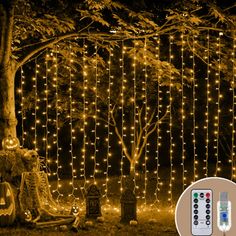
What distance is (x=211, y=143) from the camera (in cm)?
1838

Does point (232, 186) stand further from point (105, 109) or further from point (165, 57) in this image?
point (105, 109)

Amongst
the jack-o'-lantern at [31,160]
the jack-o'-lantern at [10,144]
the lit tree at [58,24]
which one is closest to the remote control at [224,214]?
the jack-o'-lantern at [31,160]

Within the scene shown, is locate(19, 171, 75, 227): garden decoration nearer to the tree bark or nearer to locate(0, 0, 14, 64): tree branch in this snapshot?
the tree bark

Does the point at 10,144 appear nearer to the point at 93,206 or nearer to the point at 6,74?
the point at 6,74

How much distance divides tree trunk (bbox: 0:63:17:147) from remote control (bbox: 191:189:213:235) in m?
5.73

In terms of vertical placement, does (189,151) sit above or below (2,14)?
below

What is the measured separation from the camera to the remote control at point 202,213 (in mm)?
2686

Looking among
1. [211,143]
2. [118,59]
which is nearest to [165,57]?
[118,59]

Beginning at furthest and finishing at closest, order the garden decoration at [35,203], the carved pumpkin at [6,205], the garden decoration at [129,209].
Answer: the garden decoration at [129,209] → the garden decoration at [35,203] → the carved pumpkin at [6,205]

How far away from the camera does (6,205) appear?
7090 mm

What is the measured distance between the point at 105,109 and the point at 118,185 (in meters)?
2.05

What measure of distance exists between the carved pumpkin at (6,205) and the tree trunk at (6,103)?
3.79 ft

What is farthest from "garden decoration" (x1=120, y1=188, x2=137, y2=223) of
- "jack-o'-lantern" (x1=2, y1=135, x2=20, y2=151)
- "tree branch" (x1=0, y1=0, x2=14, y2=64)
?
"tree branch" (x1=0, y1=0, x2=14, y2=64)

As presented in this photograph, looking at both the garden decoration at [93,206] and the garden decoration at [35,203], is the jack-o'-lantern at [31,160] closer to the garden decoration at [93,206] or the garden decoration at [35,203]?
the garden decoration at [35,203]
